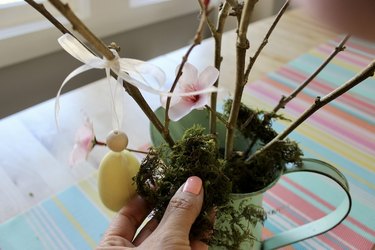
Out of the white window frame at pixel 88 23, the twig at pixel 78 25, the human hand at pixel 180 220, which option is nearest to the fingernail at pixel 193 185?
the human hand at pixel 180 220

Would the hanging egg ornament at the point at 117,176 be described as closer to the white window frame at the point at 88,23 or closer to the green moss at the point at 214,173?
the green moss at the point at 214,173

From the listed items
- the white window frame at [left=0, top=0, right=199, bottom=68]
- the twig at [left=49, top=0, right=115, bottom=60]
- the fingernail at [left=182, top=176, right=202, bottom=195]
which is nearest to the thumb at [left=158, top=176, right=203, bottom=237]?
the fingernail at [left=182, top=176, right=202, bottom=195]

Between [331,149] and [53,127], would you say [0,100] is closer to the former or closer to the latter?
[53,127]

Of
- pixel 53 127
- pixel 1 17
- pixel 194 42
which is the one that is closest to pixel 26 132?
pixel 53 127

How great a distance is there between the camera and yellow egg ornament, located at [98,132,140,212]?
0.35 metres

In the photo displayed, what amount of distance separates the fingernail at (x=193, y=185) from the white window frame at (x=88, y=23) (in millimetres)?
639

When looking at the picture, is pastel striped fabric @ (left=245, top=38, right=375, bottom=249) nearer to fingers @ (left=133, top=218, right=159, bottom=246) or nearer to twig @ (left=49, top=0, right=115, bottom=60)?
fingers @ (left=133, top=218, right=159, bottom=246)

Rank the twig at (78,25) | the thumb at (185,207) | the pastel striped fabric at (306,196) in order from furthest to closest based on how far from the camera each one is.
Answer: the pastel striped fabric at (306,196), the thumb at (185,207), the twig at (78,25)

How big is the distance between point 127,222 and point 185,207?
9cm

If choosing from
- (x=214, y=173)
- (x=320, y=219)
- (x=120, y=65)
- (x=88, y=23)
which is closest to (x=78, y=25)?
(x=120, y=65)

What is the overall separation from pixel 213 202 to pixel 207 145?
0.05 m

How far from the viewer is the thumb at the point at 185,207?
32 cm

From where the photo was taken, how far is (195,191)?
323 mm

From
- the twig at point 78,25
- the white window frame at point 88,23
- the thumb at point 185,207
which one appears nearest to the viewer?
the twig at point 78,25
